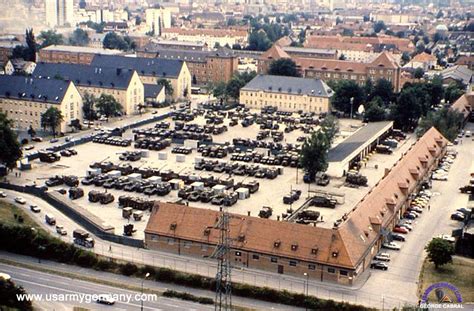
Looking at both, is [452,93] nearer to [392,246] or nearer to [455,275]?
[392,246]

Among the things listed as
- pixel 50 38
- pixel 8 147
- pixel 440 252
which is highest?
pixel 50 38

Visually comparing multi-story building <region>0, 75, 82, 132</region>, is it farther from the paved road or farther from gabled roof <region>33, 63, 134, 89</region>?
the paved road

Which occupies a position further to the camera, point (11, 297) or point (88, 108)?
point (88, 108)

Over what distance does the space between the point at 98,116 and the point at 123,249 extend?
1879 cm

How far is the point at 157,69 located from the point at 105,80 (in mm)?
5637

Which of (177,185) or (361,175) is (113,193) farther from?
(361,175)

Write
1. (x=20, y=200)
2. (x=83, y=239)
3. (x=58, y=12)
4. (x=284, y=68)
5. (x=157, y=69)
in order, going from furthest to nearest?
(x=58, y=12)
(x=284, y=68)
(x=157, y=69)
(x=20, y=200)
(x=83, y=239)

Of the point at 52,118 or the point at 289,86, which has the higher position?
the point at 289,86

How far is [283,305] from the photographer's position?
15.4 m

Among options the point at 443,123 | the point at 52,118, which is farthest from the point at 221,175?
the point at 443,123

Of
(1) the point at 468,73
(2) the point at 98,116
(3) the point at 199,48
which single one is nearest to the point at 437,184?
(2) the point at 98,116

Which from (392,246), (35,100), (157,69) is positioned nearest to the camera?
(392,246)

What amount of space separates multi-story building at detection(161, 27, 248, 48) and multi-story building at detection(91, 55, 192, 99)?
25.8 meters

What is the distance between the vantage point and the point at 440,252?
16953 millimetres
